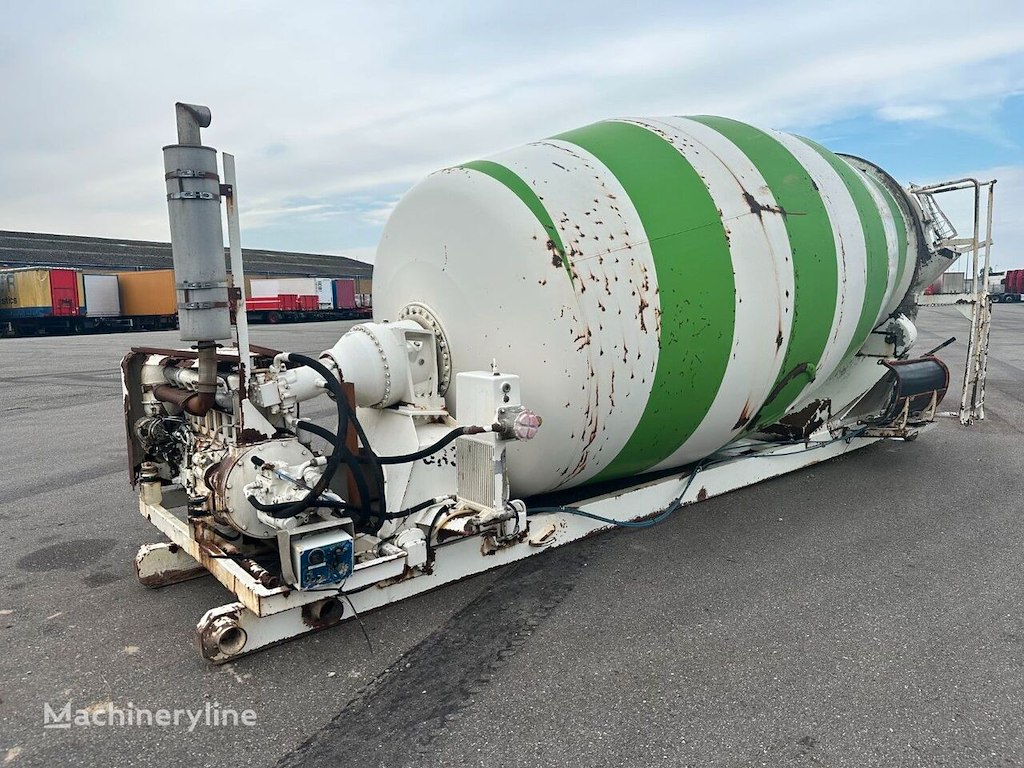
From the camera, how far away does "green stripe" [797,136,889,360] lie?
18.4 feet

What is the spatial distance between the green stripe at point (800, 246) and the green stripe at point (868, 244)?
62 centimetres

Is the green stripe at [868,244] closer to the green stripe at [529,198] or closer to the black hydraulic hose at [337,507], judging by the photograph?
the green stripe at [529,198]

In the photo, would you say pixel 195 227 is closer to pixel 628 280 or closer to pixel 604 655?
pixel 628 280

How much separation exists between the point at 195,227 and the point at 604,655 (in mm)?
2644

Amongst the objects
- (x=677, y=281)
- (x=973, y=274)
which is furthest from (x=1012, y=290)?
(x=677, y=281)

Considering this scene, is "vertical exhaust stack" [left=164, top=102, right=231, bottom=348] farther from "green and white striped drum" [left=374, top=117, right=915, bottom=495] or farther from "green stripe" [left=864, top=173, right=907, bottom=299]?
"green stripe" [left=864, top=173, right=907, bottom=299]

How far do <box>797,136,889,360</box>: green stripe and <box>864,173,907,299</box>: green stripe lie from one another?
1.09ft

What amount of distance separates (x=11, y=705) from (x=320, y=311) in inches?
1595

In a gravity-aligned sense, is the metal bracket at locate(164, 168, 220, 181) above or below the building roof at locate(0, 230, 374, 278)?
below

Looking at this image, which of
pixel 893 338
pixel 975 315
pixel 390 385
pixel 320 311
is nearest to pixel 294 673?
pixel 390 385

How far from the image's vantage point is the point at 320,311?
4209cm

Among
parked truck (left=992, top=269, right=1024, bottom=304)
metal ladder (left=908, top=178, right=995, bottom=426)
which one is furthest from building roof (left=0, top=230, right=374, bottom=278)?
parked truck (left=992, top=269, right=1024, bottom=304)

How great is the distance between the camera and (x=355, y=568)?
338cm

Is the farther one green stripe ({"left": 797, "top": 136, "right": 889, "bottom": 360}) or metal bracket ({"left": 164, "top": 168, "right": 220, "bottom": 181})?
green stripe ({"left": 797, "top": 136, "right": 889, "bottom": 360})
